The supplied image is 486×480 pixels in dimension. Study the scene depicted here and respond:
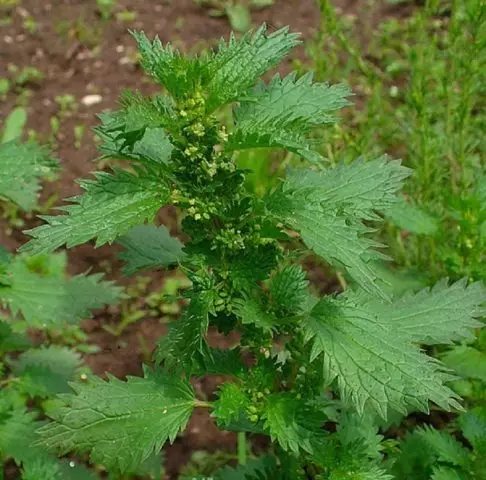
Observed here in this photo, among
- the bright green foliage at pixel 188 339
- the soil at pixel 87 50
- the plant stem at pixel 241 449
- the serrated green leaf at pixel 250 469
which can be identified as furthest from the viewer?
the soil at pixel 87 50

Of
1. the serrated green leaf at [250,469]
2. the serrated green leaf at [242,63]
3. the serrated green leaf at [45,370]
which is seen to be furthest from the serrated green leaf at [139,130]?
the serrated green leaf at [45,370]

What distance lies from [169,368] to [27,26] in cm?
315

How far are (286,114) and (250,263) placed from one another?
299 mm

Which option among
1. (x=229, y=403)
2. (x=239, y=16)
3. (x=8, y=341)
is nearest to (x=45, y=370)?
(x=8, y=341)

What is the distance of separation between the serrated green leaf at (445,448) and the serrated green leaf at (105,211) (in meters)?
1.08

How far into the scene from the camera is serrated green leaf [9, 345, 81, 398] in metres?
2.64

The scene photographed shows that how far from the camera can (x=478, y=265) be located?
8.20 feet

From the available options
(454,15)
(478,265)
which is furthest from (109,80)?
(478,265)

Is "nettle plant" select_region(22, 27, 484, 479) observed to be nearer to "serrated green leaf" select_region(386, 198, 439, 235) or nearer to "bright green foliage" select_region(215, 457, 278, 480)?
"bright green foliage" select_region(215, 457, 278, 480)

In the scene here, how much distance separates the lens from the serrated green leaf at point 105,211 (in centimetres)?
161

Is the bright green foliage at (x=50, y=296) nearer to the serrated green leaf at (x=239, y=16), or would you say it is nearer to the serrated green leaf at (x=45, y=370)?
the serrated green leaf at (x=45, y=370)

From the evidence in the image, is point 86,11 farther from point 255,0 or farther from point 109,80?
point 255,0

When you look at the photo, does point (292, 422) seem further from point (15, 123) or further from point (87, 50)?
point (87, 50)

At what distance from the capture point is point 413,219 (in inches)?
105
